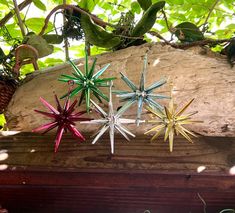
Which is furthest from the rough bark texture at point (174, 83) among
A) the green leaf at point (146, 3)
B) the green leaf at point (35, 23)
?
the green leaf at point (35, 23)

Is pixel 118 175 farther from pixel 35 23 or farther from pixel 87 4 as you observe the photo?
pixel 35 23

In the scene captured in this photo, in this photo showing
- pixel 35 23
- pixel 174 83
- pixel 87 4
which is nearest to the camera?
pixel 174 83

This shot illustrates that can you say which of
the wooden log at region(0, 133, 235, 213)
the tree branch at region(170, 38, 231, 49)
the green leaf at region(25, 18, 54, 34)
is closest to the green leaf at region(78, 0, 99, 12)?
the green leaf at region(25, 18, 54, 34)

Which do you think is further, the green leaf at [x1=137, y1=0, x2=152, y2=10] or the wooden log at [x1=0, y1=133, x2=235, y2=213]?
the green leaf at [x1=137, y1=0, x2=152, y2=10]

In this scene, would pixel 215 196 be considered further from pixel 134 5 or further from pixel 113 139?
pixel 134 5

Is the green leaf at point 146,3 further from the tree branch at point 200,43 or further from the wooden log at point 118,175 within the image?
the wooden log at point 118,175

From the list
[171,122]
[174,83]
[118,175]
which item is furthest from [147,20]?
[118,175]

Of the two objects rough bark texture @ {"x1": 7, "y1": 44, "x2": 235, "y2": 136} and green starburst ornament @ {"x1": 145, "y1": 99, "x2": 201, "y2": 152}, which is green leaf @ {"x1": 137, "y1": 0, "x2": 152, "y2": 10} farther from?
green starburst ornament @ {"x1": 145, "y1": 99, "x2": 201, "y2": 152}

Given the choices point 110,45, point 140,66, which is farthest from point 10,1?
point 140,66
